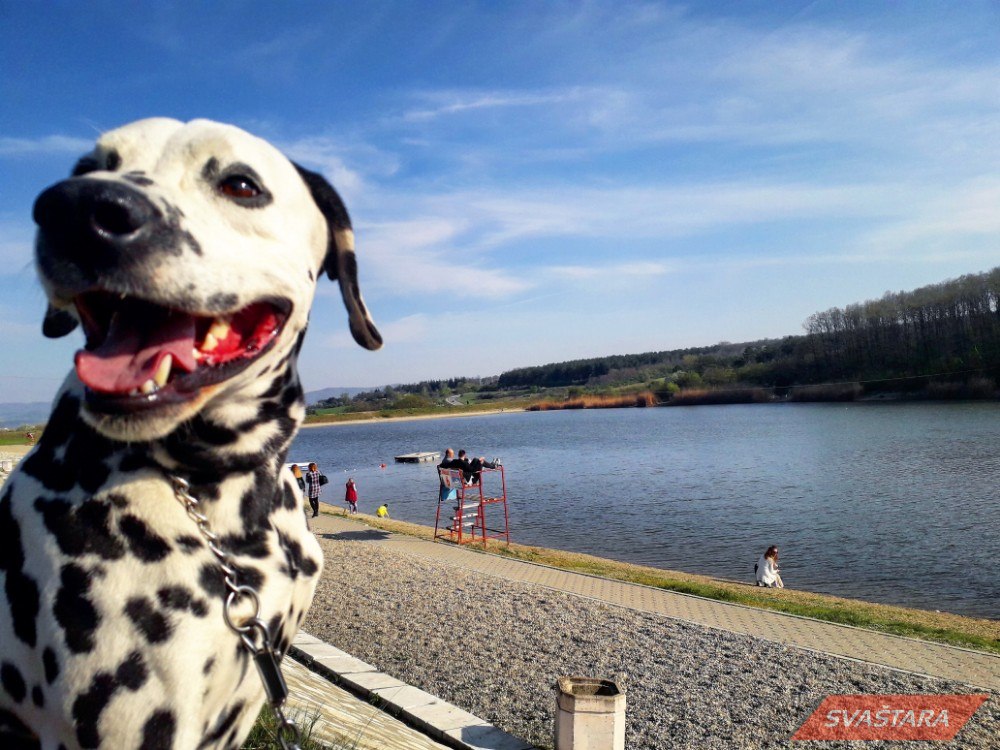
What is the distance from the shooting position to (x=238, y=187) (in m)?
2.16

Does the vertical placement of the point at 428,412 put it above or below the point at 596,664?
below

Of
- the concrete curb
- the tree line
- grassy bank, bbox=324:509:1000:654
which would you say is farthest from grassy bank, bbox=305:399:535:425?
the concrete curb

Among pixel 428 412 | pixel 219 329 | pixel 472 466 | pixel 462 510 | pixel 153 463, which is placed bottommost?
pixel 428 412

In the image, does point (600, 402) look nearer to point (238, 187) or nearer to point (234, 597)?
point (238, 187)

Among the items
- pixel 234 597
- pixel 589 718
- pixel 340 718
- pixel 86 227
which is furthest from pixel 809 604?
pixel 86 227

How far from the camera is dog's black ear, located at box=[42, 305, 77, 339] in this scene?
2238mm

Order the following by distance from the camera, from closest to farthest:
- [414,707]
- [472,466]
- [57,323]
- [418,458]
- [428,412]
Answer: [57,323]
[414,707]
[472,466]
[418,458]
[428,412]

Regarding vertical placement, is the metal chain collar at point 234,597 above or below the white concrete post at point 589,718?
above

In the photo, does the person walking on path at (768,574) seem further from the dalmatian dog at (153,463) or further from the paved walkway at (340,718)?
the dalmatian dog at (153,463)

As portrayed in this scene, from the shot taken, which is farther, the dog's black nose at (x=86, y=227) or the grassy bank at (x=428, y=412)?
the grassy bank at (x=428, y=412)

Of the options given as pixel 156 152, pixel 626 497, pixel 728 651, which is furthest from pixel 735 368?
pixel 156 152

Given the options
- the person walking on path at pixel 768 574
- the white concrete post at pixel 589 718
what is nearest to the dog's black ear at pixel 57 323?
the white concrete post at pixel 589 718

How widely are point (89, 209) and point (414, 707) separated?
609cm

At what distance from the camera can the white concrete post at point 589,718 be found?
20.0ft
